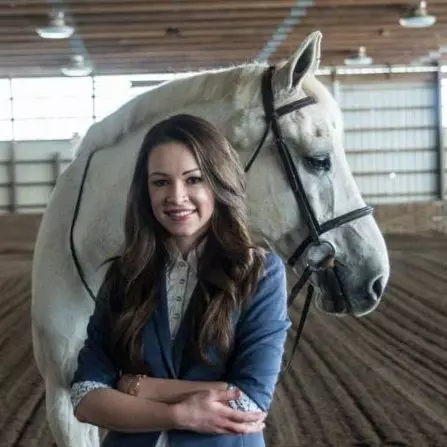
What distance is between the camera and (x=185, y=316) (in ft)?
4.21

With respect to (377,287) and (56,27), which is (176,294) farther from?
(56,27)

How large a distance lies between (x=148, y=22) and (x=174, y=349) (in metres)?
8.71

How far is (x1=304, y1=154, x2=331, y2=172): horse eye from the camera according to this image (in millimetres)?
1880

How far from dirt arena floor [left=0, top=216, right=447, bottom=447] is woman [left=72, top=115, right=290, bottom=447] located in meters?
2.34

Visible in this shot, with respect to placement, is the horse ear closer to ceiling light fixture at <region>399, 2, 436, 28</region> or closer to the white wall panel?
ceiling light fixture at <region>399, 2, 436, 28</region>

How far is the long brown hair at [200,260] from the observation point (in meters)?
1.25

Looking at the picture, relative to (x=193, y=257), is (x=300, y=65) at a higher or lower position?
higher

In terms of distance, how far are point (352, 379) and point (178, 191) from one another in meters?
3.40

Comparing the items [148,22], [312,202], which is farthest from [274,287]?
[148,22]

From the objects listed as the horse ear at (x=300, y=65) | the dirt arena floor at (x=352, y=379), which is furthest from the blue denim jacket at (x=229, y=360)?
the dirt arena floor at (x=352, y=379)

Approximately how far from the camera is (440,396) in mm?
4148

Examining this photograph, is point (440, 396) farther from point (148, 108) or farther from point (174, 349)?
point (174, 349)

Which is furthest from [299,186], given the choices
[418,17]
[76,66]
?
[76,66]

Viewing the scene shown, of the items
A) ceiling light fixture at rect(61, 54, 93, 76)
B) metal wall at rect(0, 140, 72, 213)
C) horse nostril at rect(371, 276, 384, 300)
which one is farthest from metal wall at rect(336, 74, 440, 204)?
horse nostril at rect(371, 276, 384, 300)
